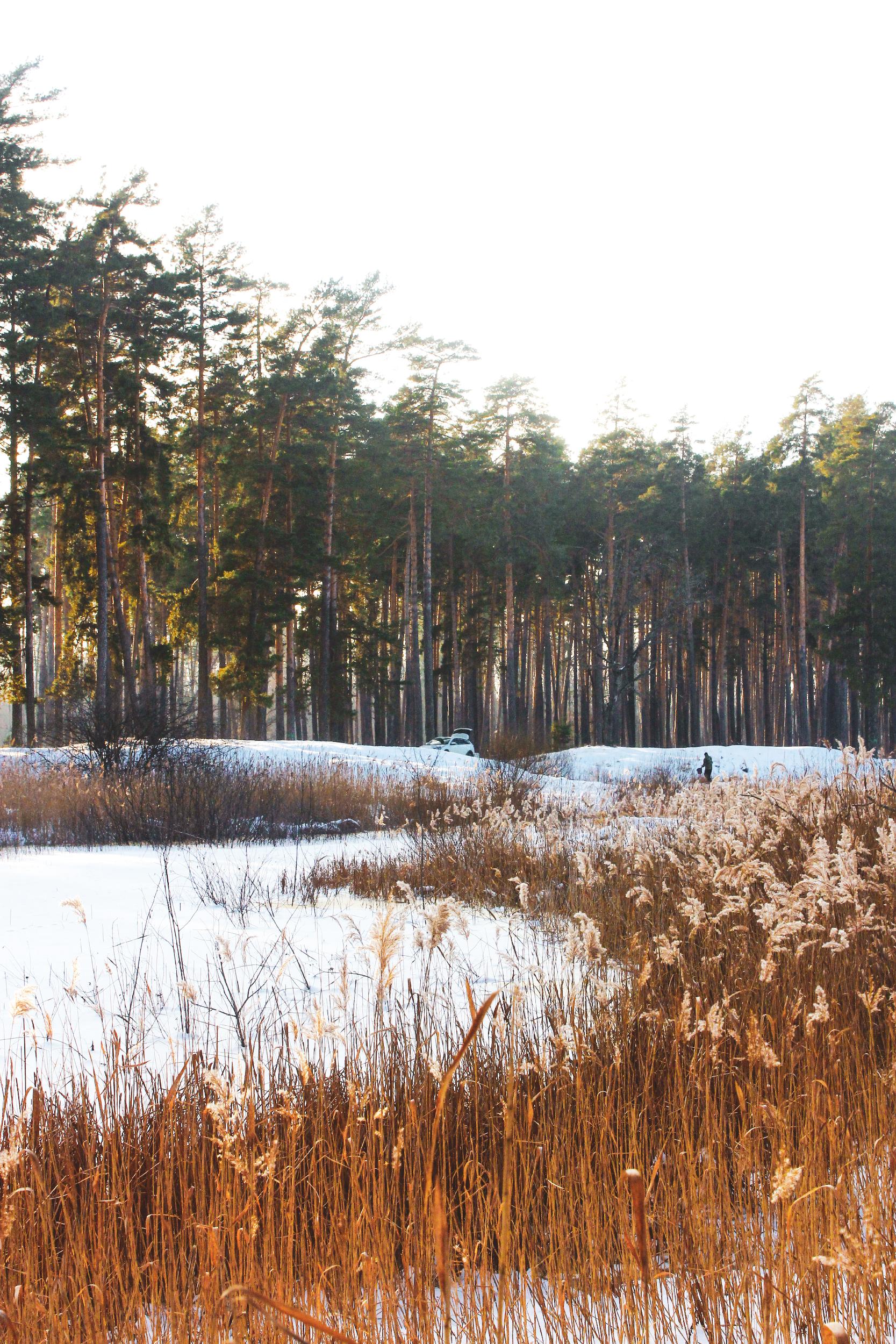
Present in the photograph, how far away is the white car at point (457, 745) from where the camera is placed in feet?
81.4

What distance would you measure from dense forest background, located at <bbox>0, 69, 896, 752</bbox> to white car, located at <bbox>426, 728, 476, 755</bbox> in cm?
136

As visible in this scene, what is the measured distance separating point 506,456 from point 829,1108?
35.3m

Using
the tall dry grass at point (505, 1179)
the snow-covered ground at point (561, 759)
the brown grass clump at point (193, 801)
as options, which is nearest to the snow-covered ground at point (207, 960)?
the tall dry grass at point (505, 1179)

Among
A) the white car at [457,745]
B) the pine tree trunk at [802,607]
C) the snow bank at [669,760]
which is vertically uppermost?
the pine tree trunk at [802,607]

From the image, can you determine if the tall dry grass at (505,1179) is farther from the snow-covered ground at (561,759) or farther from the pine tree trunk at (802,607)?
the pine tree trunk at (802,607)

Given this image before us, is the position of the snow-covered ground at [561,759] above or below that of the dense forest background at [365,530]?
below

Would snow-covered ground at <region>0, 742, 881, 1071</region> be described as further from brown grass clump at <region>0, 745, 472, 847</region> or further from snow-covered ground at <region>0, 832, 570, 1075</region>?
brown grass clump at <region>0, 745, 472, 847</region>

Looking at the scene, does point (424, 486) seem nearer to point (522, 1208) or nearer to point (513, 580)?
point (513, 580)

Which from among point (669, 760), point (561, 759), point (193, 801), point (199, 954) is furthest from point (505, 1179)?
point (669, 760)

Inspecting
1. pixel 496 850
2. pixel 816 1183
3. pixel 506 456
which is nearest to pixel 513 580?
pixel 506 456

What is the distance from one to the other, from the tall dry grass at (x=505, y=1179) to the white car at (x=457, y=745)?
806 inches

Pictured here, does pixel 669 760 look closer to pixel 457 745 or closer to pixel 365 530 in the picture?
pixel 457 745

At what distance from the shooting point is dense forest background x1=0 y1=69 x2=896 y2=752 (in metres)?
24.7

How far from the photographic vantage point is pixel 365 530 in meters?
35.3
